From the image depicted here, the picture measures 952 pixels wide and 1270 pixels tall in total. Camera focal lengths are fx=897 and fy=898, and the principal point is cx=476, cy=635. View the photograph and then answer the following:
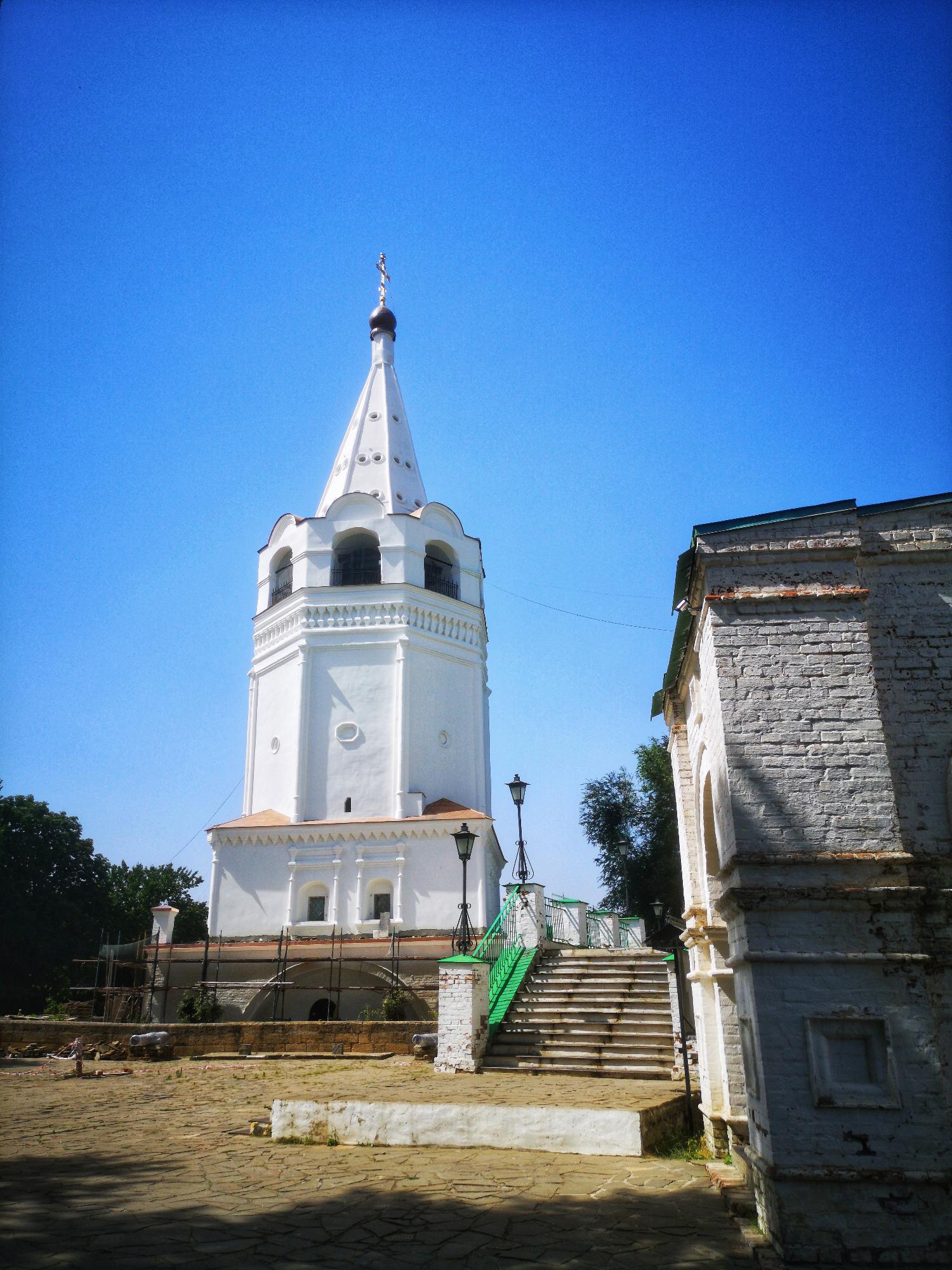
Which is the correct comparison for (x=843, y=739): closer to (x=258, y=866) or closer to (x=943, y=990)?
(x=943, y=990)

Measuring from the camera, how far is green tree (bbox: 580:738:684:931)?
3459 centimetres

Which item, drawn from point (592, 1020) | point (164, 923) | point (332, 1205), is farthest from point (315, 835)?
point (332, 1205)

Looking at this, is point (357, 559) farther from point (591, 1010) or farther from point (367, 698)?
point (591, 1010)

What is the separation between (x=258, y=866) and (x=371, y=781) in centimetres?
396

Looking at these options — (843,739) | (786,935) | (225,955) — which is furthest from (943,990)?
(225,955)

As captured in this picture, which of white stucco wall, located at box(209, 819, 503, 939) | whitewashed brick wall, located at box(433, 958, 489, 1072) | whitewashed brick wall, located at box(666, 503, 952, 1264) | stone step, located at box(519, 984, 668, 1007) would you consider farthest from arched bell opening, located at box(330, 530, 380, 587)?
whitewashed brick wall, located at box(666, 503, 952, 1264)

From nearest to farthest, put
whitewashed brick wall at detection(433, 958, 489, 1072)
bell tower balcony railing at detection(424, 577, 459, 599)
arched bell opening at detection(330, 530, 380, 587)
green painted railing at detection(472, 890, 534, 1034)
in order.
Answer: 1. whitewashed brick wall at detection(433, 958, 489, 1072)
2. green painted railing at detection(472, 890, 534, 1034)
3. arched bell opening at detection(330, 530, 380, 587)
4. bell tower balcony railing at detection(424, 577, 459, 599)

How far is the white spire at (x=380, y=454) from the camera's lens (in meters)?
30.8

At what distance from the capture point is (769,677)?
615 cm

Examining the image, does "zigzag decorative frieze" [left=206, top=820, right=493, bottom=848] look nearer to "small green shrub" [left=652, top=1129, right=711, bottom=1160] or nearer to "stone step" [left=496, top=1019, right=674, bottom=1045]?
"stone step" [left=496, top=1019, right=674, bottom=1045]

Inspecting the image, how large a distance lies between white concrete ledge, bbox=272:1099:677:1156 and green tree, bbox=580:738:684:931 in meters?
26.6

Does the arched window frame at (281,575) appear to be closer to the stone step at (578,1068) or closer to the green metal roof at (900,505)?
the stone step at (578,1068)

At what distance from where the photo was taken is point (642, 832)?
121 feet

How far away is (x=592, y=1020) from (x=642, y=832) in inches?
983
